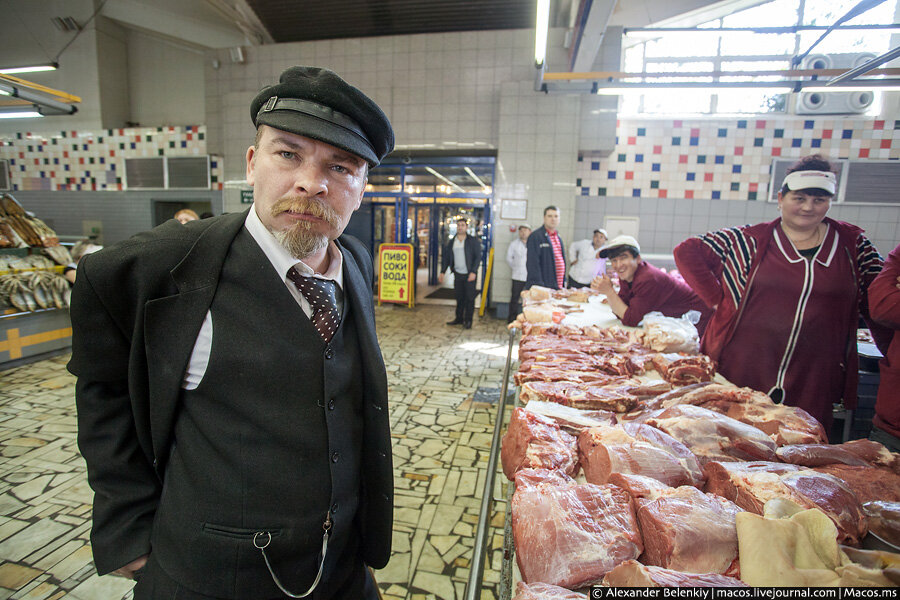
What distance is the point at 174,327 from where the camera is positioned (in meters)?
1.01

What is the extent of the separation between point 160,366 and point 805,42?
1060 cm

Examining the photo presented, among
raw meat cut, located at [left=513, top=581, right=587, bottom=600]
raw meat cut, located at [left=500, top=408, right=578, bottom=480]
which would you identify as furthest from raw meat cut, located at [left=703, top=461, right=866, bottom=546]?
raw meat cut, located at [left=513, top=581, right=587, bottom=600]

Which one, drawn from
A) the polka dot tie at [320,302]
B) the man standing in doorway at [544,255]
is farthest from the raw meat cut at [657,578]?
the man standing in doorway at [544,255]

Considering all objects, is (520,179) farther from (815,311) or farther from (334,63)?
(815,311)

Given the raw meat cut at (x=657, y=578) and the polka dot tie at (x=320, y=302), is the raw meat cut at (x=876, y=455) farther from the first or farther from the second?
the polka dot tie at (x=320, y=302)

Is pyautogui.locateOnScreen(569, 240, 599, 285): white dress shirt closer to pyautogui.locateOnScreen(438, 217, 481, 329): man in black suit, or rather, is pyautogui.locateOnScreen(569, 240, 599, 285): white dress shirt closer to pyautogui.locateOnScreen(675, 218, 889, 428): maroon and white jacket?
pyautogui.locateOnScreen(438, 217, 481, 329): man in black suit

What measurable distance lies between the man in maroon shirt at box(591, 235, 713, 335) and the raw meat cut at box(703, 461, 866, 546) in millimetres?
2232

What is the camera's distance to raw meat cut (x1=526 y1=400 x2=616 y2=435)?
1688mm

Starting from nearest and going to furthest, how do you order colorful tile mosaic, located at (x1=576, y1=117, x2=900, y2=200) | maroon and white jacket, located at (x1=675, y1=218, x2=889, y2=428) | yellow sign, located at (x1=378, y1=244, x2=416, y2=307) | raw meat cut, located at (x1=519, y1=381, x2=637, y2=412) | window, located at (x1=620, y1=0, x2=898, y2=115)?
raw meat cut, located at (x1=519, y1=381, x2=637, y2=412) → maroon and white jacket, located at (x1=675, y1=218, x2=889, y2=428) → window, located at (x1=620, y1=0, x2=898, y2=115) → colorful tile mosaic, located at (x1=576, y1=117, x2=900, y2=200) → yellow sign, located at (x1=378, y1=244, x2=416, y2=307)

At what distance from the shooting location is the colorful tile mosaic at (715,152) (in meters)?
7.84

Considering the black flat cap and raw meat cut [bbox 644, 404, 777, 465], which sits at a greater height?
the black flat cap

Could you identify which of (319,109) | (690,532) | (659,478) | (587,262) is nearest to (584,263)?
(587,262)

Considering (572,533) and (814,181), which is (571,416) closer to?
(572,533)

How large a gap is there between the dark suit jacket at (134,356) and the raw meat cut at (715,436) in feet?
4.29
